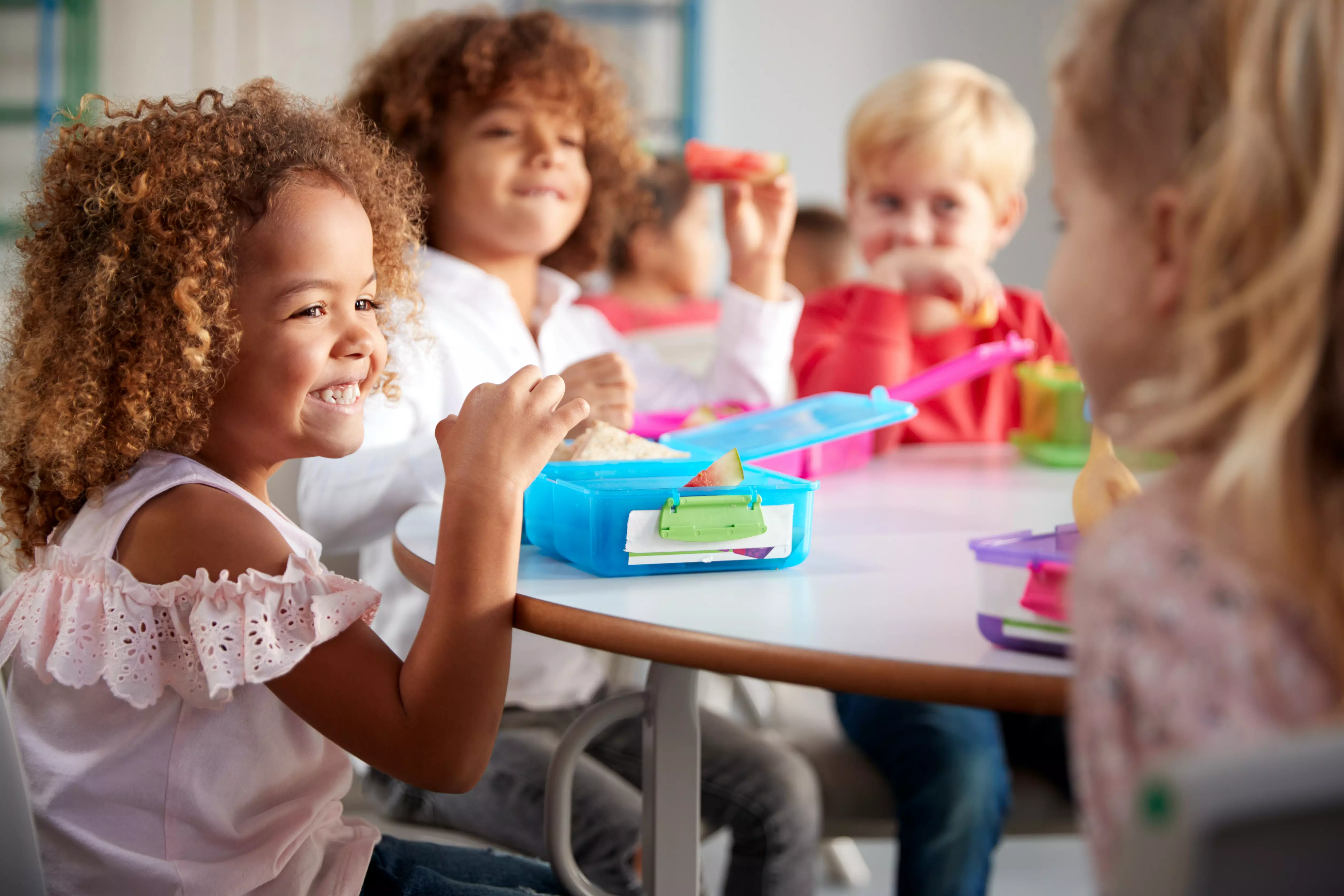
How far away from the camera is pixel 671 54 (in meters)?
4.57

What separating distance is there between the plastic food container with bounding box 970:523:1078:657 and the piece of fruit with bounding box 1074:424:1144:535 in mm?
101

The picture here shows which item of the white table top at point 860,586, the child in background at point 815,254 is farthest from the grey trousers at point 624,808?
the child in background at point 815,254

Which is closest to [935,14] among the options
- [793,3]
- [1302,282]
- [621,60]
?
[793,3]

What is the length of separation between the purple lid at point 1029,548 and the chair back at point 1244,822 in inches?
13.2

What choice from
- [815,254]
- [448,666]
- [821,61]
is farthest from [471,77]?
[821,61]

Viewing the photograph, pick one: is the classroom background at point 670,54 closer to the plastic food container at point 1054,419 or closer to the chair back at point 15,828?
the plastic food container at point 1054,419

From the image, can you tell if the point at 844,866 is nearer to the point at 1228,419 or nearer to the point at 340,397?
the point at 340,397

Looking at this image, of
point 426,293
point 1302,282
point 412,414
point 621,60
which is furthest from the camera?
point 621,60

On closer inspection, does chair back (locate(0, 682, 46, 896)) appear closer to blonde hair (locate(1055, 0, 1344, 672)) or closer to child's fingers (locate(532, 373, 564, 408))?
child's fingers (locate(532, 373, 564, 408))

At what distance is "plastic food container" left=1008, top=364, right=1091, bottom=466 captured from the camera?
141cm

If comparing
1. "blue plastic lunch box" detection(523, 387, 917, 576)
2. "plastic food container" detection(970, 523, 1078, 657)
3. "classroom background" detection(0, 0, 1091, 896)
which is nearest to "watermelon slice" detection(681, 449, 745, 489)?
"blue plastic lunch box" detection(523, 387, 917, 576)

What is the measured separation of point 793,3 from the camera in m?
4.68

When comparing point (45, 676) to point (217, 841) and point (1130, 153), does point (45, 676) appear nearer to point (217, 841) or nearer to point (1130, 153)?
point (217, 841)

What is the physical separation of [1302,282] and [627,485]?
502mm
